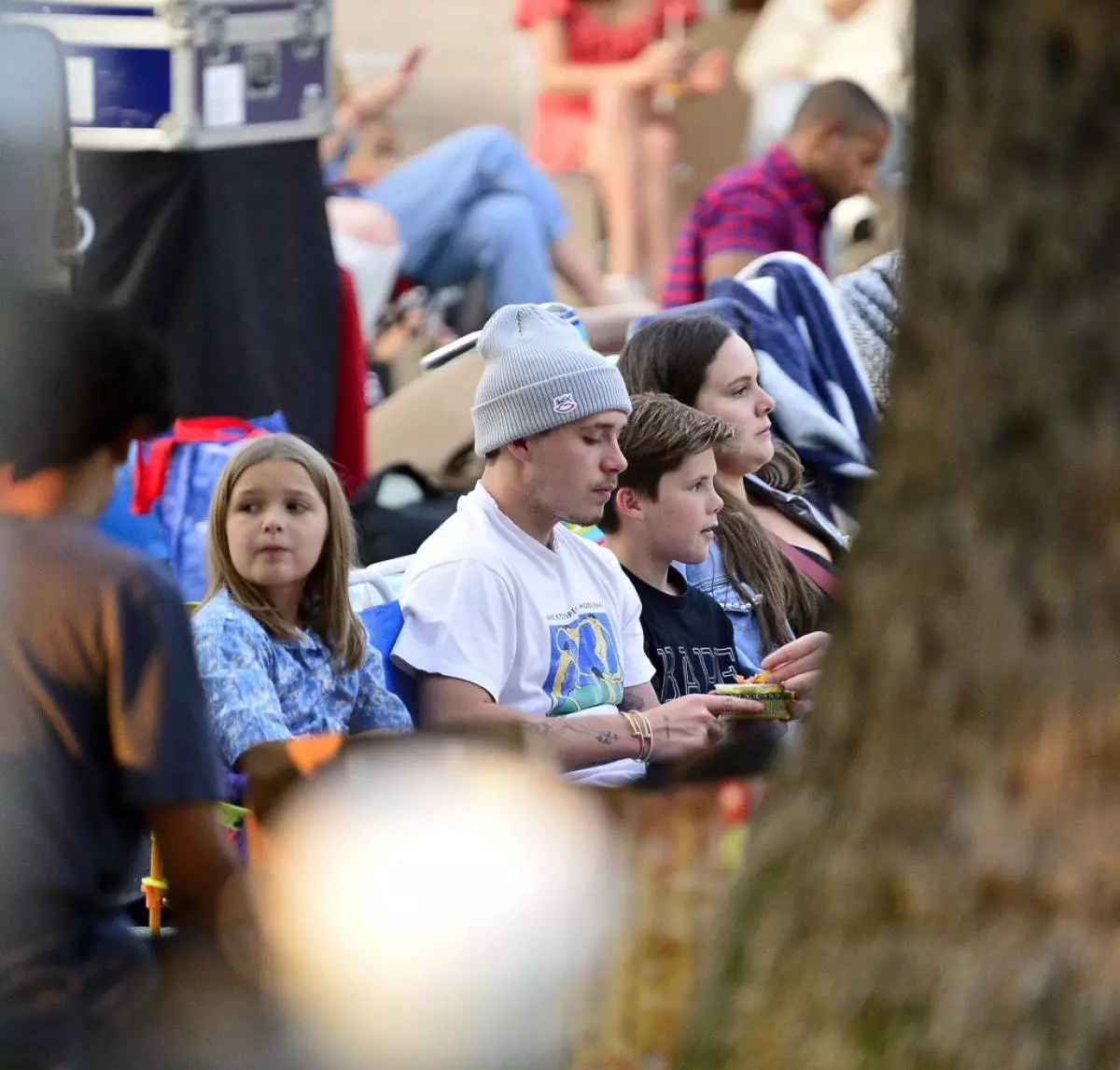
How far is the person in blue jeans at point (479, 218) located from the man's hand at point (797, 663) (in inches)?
162

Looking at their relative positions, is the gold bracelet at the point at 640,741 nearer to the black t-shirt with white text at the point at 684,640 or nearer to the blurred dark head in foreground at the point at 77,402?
the black t-shirt with white text at the point at 684,640

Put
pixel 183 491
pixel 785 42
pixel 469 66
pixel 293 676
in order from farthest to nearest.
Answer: pixel 469 66 < pixel 785 42 < pixel 183 491 < pixel 293 676

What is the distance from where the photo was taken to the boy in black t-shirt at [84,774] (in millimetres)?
2396

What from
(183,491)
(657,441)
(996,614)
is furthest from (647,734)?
(183,491)

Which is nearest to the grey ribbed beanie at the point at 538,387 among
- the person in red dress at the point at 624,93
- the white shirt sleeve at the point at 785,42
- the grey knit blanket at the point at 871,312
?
the grey knit blanket at the point at 871,312

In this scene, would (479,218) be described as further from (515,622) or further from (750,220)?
(515,622)

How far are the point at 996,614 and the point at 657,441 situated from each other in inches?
80.9

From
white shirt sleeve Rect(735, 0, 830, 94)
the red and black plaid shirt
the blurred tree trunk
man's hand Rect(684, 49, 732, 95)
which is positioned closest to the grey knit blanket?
the red and black plaid shirt

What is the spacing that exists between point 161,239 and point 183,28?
0.55 meters

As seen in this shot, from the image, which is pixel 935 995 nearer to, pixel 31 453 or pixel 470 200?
pixel 31 453

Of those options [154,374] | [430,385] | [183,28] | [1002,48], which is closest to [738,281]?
[430,385]

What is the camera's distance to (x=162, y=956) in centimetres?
253

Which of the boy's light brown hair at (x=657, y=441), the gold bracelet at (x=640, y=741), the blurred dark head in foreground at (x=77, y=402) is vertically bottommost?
the gold bracelet at (x=640, y=741)

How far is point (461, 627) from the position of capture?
355 cm
